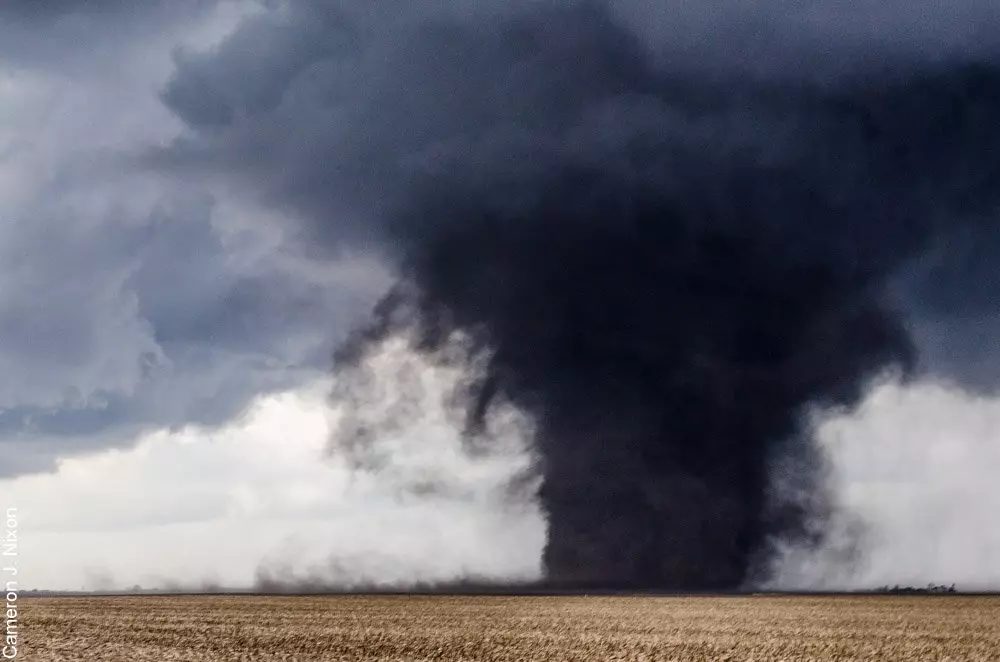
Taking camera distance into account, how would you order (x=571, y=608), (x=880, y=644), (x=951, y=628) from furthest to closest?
(x=571, y=608) → (x=951, y=628) → (x=880, y=644)

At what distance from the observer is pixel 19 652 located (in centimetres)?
4569

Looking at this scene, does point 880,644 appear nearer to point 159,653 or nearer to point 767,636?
point 767,636

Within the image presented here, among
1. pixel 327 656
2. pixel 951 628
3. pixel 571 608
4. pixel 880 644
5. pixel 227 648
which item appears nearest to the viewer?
pixel 327 656

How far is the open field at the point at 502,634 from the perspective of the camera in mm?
45281

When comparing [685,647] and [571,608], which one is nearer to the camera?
[685,647]

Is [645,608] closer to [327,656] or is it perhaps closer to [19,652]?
[327,656]

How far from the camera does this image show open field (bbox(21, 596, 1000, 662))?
149 feet

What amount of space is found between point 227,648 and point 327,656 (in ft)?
22.2

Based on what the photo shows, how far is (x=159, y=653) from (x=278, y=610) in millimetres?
33597

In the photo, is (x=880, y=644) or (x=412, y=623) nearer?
(x=880, y=644)

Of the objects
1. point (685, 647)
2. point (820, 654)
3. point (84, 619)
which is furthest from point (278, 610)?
Result: point (820, 654)

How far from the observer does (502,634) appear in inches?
2153

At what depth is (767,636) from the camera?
54.0 meters

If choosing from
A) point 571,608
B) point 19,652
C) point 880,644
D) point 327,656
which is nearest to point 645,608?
point 571,608
